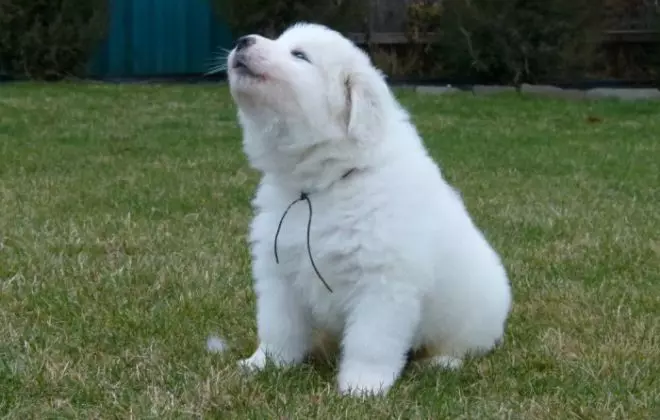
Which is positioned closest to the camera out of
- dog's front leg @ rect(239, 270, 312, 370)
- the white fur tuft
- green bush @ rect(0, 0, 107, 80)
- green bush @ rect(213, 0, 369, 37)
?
dog's front leg @ rect(239, 270, 312, 370)

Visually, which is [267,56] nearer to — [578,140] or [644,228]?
[644,228]

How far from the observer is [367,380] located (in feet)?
9.76

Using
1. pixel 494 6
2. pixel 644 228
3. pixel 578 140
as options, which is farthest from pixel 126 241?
pixel 494 6

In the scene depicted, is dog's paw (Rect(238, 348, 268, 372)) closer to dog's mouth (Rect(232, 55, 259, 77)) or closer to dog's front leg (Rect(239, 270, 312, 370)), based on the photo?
dog's front leg (Rect(239, 270, 312, 370))

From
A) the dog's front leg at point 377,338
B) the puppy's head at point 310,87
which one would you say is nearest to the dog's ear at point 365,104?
the puppy's head at point 310,87

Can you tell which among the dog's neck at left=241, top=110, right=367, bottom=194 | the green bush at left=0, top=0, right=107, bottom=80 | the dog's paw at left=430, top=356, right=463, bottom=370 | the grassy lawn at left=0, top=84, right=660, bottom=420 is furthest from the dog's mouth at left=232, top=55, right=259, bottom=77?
the green bush at left=0, top=0, right=107, bottom=80

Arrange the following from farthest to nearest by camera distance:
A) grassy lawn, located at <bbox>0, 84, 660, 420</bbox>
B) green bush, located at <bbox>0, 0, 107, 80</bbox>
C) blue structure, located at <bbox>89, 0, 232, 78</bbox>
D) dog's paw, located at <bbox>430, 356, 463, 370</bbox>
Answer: blue structure, located at <bbox>89, 0, 232, 78</bbox>, green bush, located at <bbox>0, 0, 107, 80</bbox>, dog's paw, located at <bbox>430, 356, 463, 370</bbox>, grassy lawn, located at <bbox>0, 84, 660, 420</bbox>

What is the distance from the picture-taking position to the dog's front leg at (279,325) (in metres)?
3.16

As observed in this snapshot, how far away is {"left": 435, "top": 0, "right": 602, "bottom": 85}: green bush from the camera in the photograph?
12773mm

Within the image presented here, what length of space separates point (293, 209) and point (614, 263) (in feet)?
7.41

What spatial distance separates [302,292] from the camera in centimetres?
308

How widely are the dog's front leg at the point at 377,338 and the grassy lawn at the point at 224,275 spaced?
3.8 inches

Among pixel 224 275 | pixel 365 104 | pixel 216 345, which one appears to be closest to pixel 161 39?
pixel 224 275

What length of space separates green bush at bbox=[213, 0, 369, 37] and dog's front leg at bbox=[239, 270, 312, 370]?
1001cm
